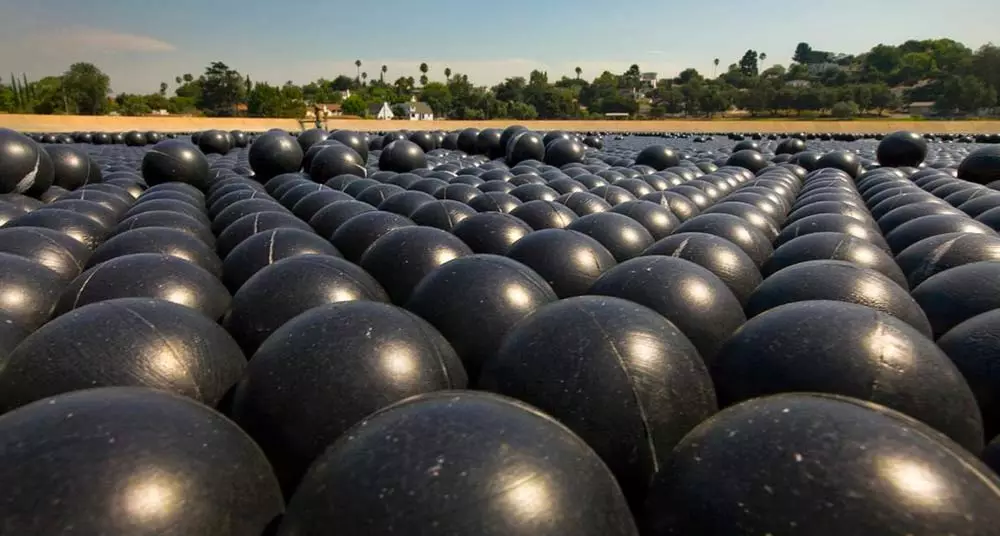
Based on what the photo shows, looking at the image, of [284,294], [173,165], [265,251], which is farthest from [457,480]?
[173,165]

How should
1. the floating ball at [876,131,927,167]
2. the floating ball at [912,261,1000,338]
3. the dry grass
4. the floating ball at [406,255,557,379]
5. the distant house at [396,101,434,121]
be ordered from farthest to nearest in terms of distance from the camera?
the distant house at [396,101,434,121]
the dry grass
the floating ball at [876,131,927,167]
the floating ball at [912,261,1000,338]
the floating ball at [406,255,557,379]

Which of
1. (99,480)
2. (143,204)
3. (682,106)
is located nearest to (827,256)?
(99,480)

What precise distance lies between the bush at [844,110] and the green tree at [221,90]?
87.5 metres

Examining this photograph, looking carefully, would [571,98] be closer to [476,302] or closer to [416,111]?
[416,111]

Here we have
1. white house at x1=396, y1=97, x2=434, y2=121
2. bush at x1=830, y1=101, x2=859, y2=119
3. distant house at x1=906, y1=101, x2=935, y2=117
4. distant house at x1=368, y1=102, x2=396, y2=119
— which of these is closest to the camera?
distant house at x1=368, y1=102, x2=396, y2=119

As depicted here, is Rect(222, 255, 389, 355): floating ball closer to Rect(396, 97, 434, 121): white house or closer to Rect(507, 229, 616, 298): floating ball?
Rect(507, 229, 616, 298): floating ball

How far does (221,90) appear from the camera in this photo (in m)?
112

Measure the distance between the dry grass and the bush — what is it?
3153cm

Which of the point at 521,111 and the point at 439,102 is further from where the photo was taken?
the point at 439,102

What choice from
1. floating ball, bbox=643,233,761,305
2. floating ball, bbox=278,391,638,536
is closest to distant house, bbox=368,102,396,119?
floating ball, bbox=643,233,761,305

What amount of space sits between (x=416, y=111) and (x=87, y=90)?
46171mm

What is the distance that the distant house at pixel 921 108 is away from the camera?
350 feet

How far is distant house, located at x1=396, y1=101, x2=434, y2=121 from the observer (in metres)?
103

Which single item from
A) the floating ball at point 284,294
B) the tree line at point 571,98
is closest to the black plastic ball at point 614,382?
the floating ball at point 284,294
